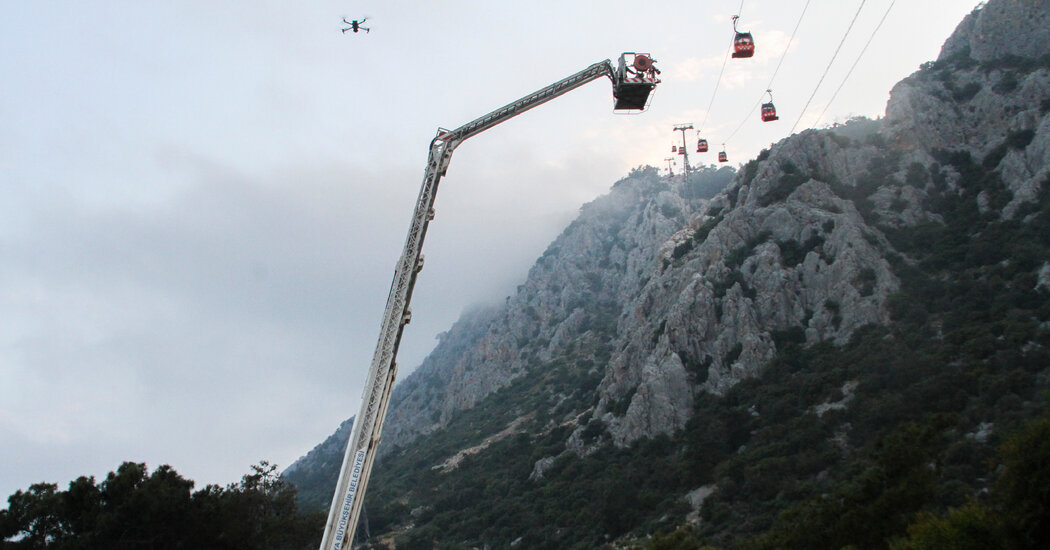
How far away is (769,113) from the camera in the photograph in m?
53.7

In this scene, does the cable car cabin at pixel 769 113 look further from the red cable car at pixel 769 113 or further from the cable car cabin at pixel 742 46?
the cable car cabin at pixel 742 46

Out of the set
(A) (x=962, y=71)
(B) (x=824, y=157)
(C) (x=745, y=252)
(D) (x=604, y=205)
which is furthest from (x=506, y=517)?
(D) (x=604, y=205)

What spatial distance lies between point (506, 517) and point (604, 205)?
11337cm

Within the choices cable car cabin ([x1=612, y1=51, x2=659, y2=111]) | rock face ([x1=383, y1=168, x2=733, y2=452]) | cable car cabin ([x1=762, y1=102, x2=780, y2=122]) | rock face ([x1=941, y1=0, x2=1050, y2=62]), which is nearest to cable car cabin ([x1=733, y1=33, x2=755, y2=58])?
cable car cabin ([x1=612, y1=51, x2=659, y2=111])

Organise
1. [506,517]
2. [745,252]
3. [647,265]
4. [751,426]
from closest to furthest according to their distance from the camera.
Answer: [751,426]
[506,517]
[745,252]
[647,265]

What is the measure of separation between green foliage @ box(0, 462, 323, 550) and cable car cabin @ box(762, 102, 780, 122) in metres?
45.9

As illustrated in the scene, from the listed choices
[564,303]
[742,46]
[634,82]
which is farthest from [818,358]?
[564,303]

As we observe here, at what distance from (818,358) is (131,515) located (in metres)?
56.2

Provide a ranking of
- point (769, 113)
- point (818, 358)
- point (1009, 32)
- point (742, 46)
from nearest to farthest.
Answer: point (742, 46), point (769, 113), point (818, 358), point (1009, 32)

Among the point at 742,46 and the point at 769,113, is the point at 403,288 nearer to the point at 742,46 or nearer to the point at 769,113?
the point at 742,46

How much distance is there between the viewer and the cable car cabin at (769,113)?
5344cm

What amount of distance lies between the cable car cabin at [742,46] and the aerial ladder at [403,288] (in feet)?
54.5

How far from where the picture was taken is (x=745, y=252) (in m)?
78.4

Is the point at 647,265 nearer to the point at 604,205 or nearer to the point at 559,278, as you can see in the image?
the point at 559,278
